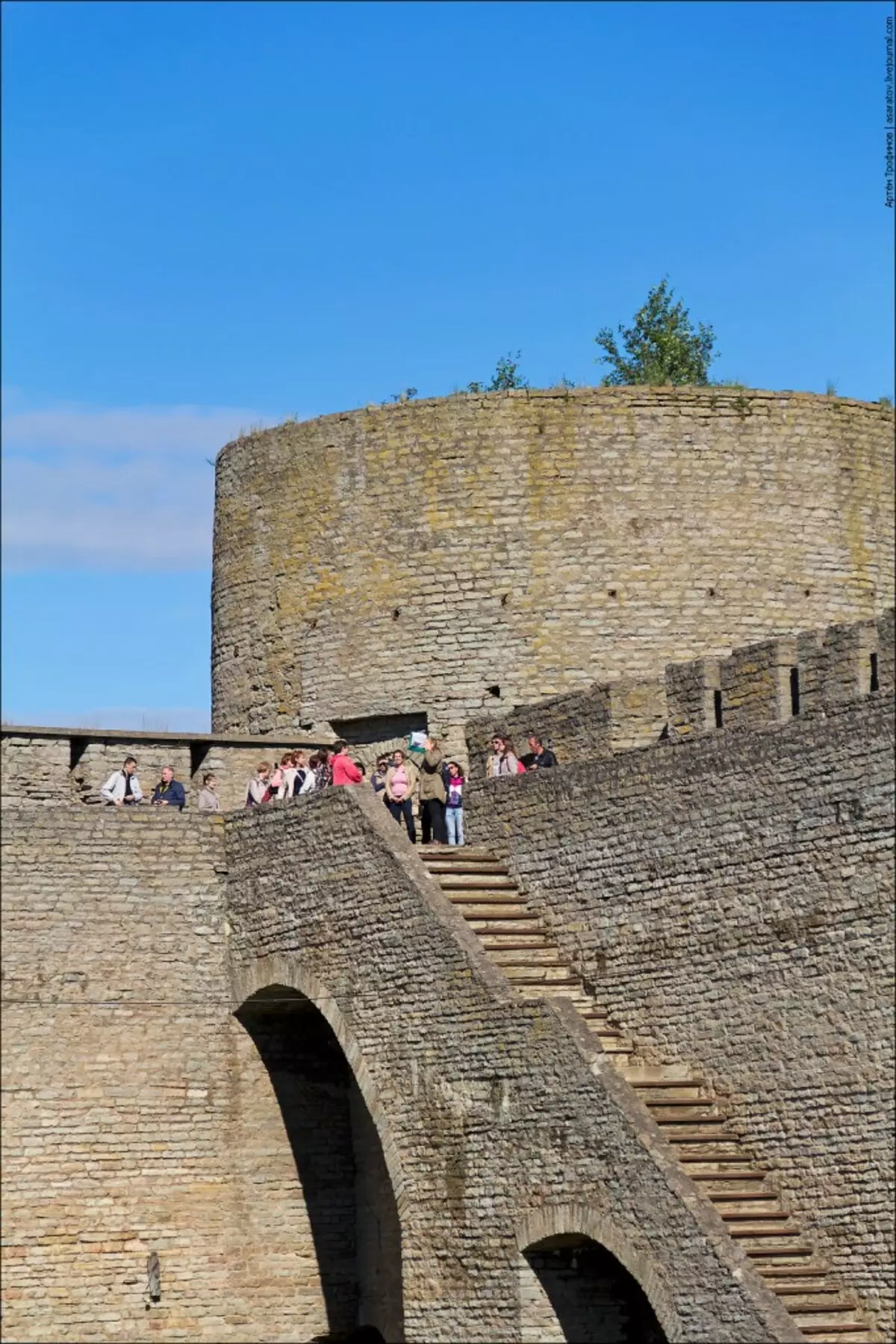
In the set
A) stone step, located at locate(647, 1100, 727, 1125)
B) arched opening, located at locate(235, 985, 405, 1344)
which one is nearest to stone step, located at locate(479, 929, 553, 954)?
stone step, located at locate(647, 1100, 727, 1125)

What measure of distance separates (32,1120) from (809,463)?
912 centimetres

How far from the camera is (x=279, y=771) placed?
90.2 ft

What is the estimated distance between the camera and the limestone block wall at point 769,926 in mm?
21812

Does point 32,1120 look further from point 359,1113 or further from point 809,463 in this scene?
point 809,463

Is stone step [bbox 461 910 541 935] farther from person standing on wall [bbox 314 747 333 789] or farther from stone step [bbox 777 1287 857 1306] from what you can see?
stone step [bbox 777 1287 857 1306]

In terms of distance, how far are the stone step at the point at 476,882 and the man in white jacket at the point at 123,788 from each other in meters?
3.20

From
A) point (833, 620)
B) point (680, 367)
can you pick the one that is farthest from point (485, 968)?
point (680, 367)

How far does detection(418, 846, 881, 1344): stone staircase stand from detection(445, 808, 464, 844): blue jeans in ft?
1.55

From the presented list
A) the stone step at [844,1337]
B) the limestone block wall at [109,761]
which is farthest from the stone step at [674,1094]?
the limestone block wall at [109,761]

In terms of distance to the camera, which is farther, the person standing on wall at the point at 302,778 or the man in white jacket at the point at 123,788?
the person standing on wall at the point at 302,778

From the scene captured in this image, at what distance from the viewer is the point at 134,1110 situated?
85.7 feet

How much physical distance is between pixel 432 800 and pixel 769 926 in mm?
4624

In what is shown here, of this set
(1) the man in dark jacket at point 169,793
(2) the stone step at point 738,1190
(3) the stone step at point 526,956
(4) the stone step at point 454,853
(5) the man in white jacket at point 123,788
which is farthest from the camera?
(1) the man in dark jacket at point 169,793

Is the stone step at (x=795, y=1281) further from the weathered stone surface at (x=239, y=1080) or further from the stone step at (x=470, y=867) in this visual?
the stone step at (x=470, y=867)
